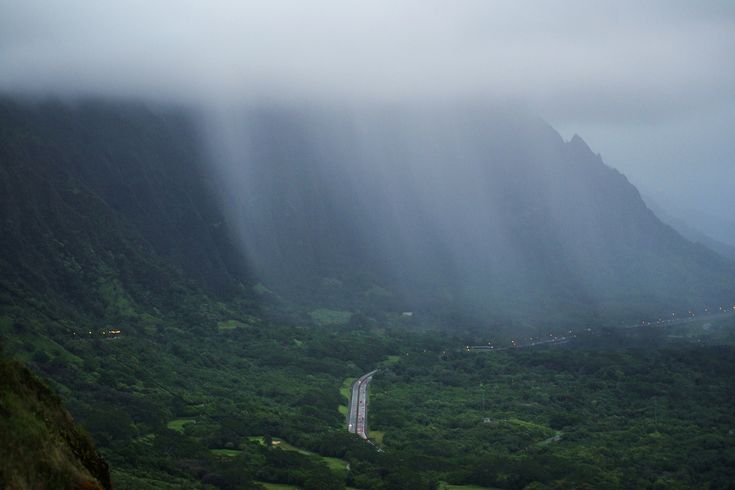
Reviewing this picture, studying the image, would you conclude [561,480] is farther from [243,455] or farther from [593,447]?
[243,455]

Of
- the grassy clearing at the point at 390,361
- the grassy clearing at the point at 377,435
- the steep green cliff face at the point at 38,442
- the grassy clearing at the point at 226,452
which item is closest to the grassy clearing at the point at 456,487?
the grassy clearing at the point at 377,435

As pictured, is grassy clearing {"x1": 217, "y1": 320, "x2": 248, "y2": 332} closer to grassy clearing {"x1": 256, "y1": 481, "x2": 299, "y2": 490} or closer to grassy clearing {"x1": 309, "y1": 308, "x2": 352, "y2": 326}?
grassy clearing {"x1": 309, "y1": 308, "x2": 352, "y2": 326}

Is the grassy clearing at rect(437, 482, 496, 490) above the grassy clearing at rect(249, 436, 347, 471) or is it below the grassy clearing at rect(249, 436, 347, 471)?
below

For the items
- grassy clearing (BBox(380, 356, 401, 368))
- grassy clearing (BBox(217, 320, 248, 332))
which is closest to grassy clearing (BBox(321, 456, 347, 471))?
grassy clearing (BBox(380, 356, 401, 368))

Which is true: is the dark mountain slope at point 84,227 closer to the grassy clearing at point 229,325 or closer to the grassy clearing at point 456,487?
the grassy clearing at point 229,325

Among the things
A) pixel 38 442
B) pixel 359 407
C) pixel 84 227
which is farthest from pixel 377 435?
pixel 84 227

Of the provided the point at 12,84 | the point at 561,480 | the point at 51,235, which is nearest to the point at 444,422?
the point at 561,480
